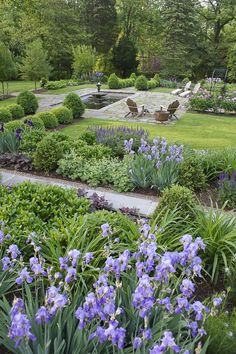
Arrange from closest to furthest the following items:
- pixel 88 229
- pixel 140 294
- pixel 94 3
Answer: pixel 140 294 → pixel 88 229 → pixel 94 3

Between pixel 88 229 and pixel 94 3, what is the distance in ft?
109

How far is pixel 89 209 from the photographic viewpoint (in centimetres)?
411

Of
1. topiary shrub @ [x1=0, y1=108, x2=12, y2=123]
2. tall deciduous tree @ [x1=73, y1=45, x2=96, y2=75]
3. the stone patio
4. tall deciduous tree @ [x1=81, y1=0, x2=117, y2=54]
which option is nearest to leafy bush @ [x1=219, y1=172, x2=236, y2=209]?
the stone patio

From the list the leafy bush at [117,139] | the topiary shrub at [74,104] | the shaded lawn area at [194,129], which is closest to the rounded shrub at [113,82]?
the shaded lawn area at [194,129]

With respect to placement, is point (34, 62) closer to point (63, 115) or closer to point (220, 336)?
point (63, 115)

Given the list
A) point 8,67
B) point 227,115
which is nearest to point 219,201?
point 227,115

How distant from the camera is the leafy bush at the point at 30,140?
663cm

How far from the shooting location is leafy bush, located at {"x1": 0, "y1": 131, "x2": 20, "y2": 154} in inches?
261

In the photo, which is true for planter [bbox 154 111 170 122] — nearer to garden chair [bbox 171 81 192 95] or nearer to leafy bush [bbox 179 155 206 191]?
leafy bush [bbox 179 155 206 191]

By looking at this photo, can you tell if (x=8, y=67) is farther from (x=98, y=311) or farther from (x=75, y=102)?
(x=98, y=311)

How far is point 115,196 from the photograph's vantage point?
16.3ft

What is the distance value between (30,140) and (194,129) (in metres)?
6.32

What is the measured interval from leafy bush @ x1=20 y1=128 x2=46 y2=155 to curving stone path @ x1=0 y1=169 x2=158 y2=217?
82 centimetres

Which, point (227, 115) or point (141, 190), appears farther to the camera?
point (227, 115)
